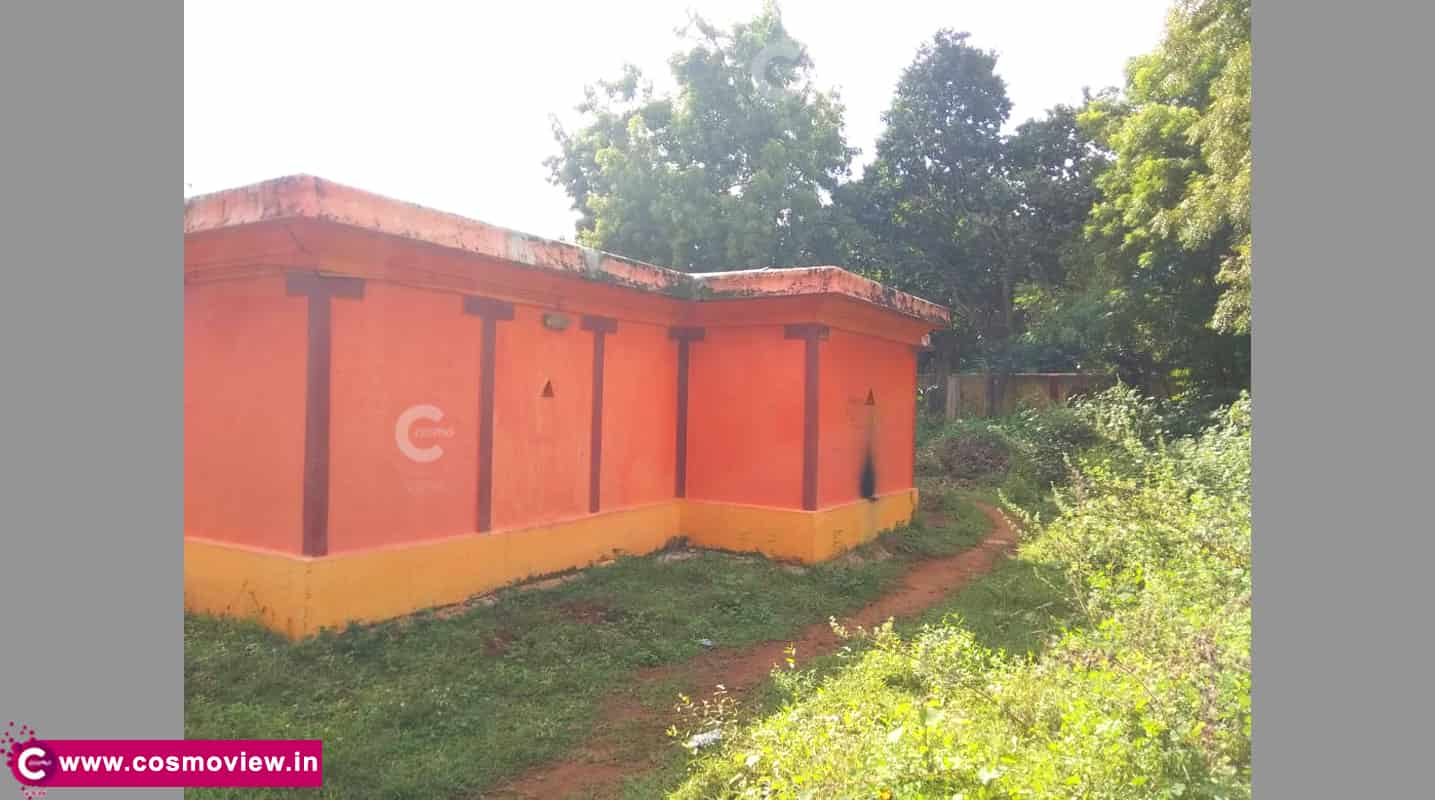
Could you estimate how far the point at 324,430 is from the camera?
5.37 metres

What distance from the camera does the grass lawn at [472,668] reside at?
399 centimetres

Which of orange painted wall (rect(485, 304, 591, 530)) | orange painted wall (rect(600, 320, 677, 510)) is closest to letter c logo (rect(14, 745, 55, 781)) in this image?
orange painted wall (rect(485, 304, 591, 530))

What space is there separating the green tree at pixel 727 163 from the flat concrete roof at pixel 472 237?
28.4 ft

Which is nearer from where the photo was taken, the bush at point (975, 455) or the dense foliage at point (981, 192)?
the dense foliage at point (981, 192)

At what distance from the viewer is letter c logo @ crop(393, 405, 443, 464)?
5.89 meters


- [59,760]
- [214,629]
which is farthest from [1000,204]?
[59,760]

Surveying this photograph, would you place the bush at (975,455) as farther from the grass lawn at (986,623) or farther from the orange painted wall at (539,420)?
the orange painted wall at (539,420)

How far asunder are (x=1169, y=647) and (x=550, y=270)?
197 inches

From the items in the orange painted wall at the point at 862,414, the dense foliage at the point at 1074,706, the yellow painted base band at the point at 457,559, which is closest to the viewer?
the dense foliage at the point at 1074,706

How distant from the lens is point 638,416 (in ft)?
27.0

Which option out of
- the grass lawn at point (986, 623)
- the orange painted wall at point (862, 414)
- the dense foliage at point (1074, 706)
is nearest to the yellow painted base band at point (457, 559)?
the orange painted wall at point (862, 414)

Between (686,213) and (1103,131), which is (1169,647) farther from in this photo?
(1103,131)

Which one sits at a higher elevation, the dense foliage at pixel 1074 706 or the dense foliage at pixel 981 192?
the dense foliage at pixel 981 192

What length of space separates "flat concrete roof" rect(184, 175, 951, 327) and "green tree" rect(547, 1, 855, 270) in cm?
866
